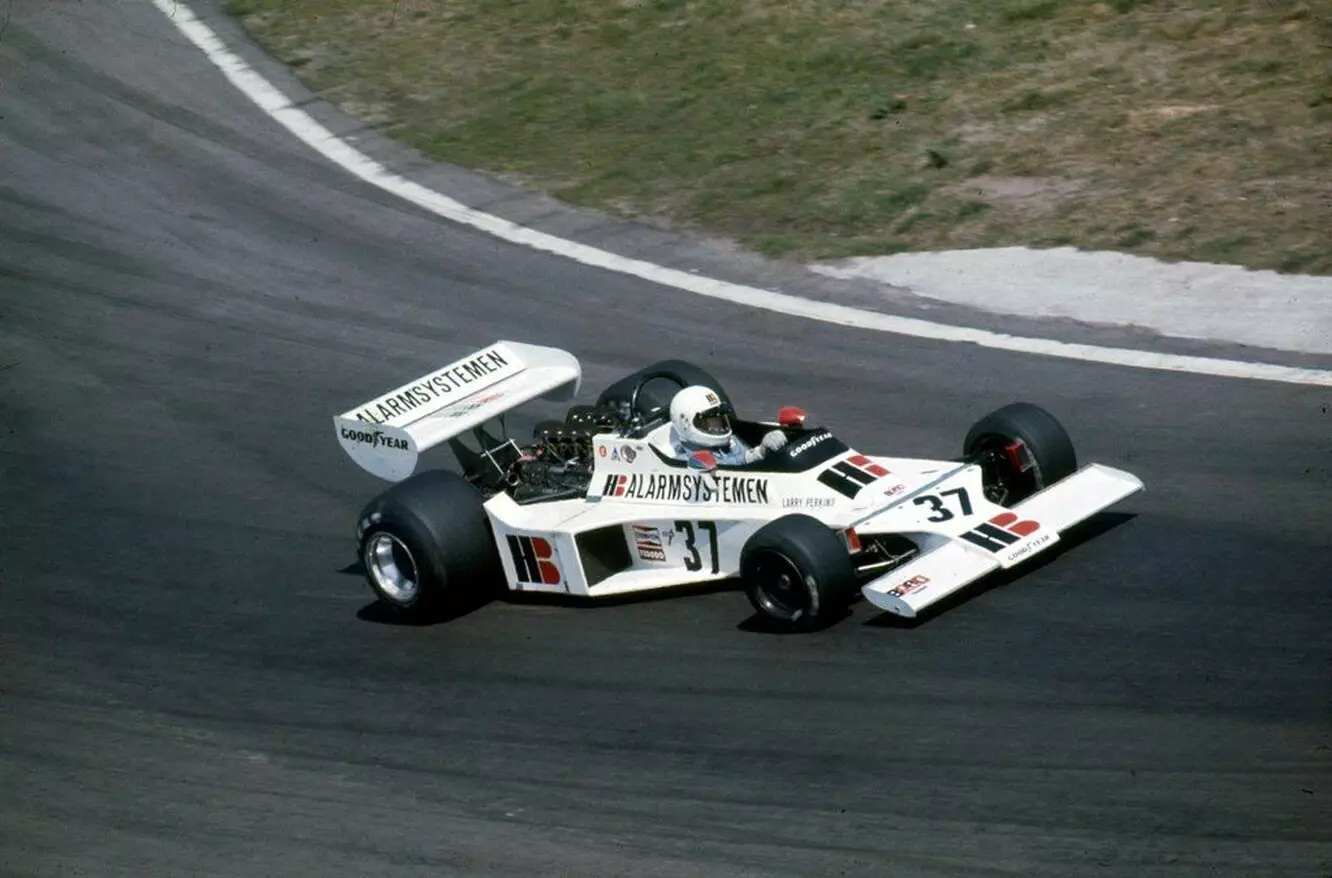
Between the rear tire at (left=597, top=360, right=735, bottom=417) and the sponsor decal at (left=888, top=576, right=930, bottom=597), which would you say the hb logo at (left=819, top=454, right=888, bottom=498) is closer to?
the sponsor decal at (left=888, top=576, right=930, bottom=597)

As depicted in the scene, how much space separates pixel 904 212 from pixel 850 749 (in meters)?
8.58

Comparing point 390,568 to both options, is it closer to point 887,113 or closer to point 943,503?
point 943,503

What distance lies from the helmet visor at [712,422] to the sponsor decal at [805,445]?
403 mm

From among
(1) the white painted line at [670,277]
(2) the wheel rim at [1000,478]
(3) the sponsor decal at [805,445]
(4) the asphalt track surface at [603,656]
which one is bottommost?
(4) the asphalt track surface at [603,656]

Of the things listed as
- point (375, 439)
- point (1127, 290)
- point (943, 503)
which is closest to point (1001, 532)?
point (943, 503)

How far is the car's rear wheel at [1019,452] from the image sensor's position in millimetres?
11258

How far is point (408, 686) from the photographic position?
10.7 metres

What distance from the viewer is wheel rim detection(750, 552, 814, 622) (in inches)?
403

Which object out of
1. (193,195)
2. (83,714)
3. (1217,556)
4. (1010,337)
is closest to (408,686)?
(83,714)

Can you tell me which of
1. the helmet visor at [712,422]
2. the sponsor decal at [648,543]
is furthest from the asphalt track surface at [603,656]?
the helmet visor at [712,422]

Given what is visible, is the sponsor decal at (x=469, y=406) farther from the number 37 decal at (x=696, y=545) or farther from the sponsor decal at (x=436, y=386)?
the number 37 decal at (x=696, y=545)

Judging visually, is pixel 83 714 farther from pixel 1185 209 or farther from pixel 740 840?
pixel 1185 209

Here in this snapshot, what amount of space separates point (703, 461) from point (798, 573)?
1113mm

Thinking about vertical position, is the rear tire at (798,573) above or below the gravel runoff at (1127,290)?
below
